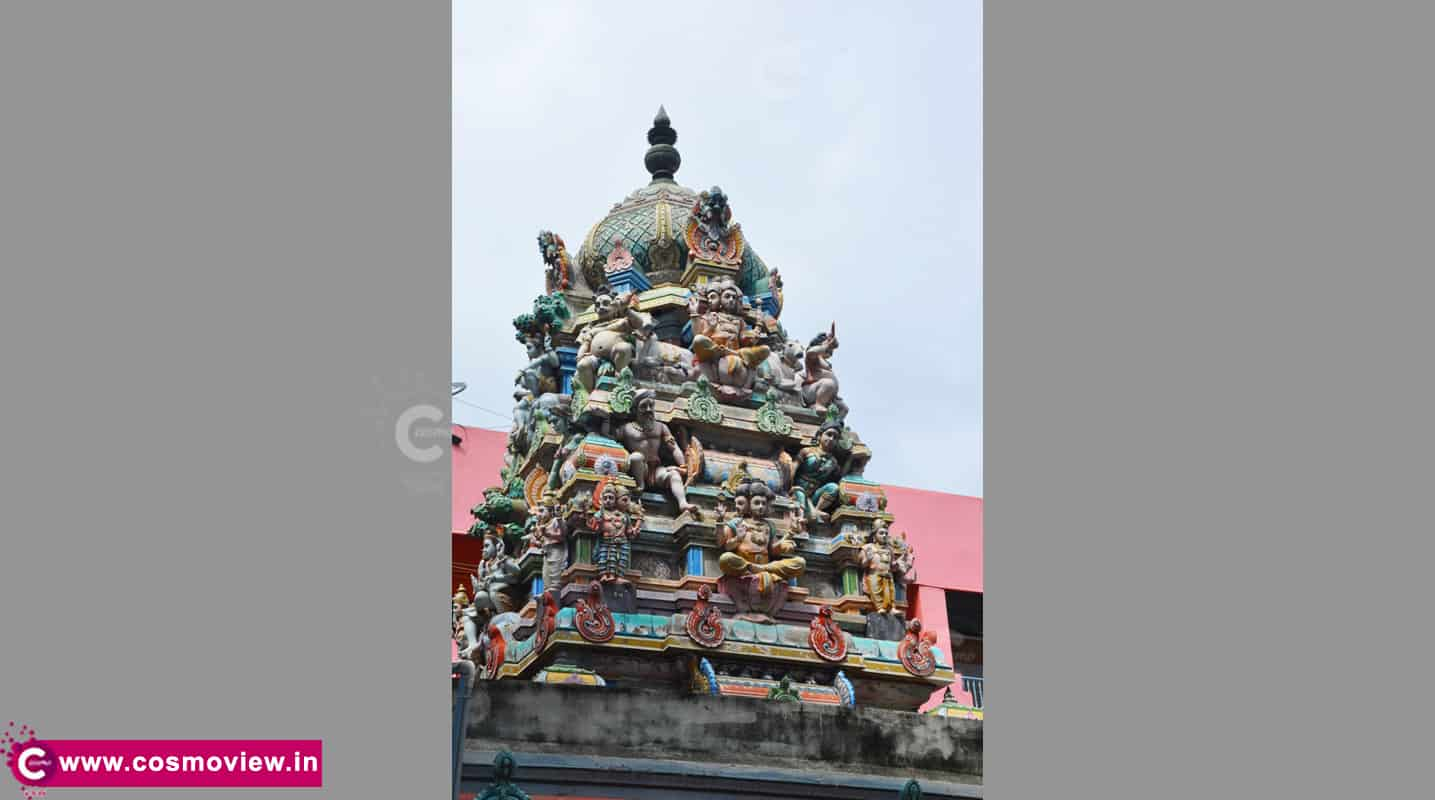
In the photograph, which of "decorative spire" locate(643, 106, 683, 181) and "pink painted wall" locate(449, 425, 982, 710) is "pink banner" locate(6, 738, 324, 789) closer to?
"decorative spire" locate(643, 106, 683, 181)

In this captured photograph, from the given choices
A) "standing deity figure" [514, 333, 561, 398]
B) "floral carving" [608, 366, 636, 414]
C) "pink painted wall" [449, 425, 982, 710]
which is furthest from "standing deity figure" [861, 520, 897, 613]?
"pink painted wall" [449, 425, 982, 710]

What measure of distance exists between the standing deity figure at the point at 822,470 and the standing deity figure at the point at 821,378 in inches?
16.1

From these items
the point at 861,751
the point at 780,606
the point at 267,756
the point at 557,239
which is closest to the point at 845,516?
the point at 780,606

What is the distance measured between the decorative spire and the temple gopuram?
0.39 metres

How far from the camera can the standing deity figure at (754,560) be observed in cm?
1470

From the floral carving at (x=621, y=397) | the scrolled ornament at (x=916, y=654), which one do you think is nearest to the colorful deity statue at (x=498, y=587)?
the floral carving at (x=621, y=397)

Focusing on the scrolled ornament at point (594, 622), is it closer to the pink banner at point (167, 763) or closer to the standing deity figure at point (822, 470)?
the standing deity figure at point (822, 470)

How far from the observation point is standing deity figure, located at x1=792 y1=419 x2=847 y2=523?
16.0 metres

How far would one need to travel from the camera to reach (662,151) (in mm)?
18891

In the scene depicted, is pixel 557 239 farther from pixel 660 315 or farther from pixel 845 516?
pixel 845 516

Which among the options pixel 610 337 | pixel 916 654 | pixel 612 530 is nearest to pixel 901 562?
pixel 916 654

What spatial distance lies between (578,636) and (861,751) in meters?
3.05

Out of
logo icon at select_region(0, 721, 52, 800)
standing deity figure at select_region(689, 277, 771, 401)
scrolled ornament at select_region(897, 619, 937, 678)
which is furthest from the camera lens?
standing deity figure at select_region(689, 277, 771, 401)

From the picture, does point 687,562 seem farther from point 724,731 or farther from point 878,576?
point 724,731
